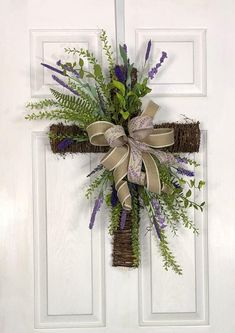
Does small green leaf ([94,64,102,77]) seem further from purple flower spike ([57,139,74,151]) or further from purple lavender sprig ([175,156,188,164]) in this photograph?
purple lavender sprig ([175,156,188,164])

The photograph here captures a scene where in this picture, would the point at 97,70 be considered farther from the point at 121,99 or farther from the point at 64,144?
the point at 64,144

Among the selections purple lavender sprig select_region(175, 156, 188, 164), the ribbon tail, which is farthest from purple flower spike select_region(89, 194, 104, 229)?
purple lavender sprig select_region(175, 156, 188, 164)

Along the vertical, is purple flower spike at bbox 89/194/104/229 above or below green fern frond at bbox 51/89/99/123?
below

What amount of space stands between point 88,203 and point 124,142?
0.83 ft

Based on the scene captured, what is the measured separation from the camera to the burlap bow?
134 centimetres

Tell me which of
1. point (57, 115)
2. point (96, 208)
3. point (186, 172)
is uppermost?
point (57, 115)

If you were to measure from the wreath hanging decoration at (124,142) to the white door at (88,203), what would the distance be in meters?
0.06

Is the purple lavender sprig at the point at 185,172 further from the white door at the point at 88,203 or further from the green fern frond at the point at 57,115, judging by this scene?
the green fern frond at the point at 57,115

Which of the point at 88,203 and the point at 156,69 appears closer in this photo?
the point at 156,69

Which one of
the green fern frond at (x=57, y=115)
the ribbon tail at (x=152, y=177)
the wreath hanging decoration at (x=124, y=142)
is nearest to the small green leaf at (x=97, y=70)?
the wreath hanging decoration at (x=124, y=142)

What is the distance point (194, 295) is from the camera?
152 cm

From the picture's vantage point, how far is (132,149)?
137 cm

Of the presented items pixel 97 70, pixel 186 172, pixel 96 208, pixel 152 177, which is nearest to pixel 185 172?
pixel 186 172

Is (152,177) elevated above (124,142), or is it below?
below
